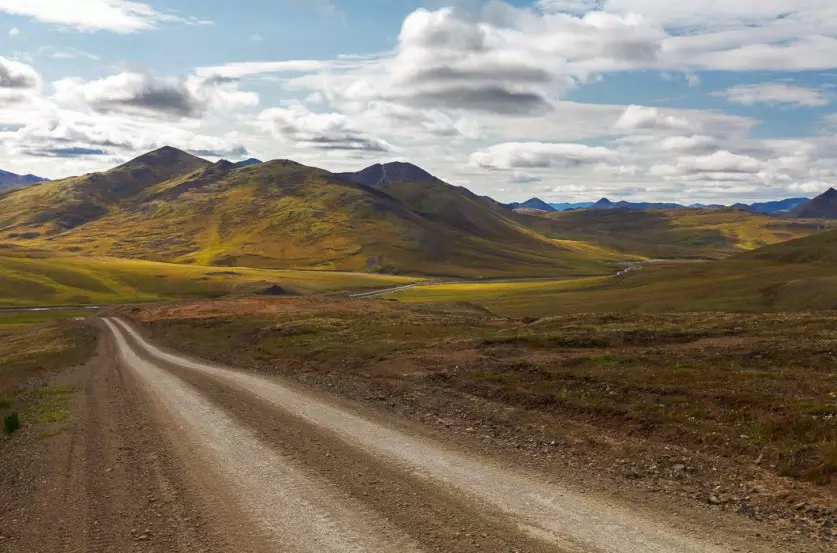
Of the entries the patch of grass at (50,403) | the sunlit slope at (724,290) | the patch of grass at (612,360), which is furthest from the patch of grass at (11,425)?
the sunlit slope at (724,290)

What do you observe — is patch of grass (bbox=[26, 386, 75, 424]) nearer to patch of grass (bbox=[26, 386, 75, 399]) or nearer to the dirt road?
patch of grass (bbox=[26, 386, 75, 399])

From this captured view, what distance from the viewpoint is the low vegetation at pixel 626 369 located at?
19.0 m

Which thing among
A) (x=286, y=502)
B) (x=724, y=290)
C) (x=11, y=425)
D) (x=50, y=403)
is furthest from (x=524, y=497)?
(x=724, y=290)

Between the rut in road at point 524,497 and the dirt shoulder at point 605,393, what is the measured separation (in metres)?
1.15

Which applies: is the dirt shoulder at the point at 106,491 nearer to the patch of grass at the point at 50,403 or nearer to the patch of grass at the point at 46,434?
the patch of grass at the point at 46,434

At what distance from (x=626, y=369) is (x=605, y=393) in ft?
15.4

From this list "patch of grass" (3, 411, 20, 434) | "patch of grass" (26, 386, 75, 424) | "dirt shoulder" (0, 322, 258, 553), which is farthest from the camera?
"patch of grass" (26, 386, 75, 424)

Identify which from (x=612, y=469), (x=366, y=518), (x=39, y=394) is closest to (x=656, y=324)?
(x=612, y=469)

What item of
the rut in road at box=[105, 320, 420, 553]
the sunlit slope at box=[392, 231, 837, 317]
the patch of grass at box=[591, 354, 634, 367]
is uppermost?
the patch of grass at box=[591, 354, 634, 367]

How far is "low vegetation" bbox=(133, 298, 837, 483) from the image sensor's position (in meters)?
19.0

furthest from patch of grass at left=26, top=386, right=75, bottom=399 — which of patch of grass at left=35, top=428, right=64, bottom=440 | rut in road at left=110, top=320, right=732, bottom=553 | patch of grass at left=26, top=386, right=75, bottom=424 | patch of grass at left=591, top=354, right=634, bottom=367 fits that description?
patch of grass at left=591, top=354, right=634, bottom=367

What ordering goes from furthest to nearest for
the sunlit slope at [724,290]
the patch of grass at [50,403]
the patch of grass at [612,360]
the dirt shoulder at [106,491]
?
the sunlit slope at [724,290]
the patch of grass at [612,360]
the patch of grass at [50,403]
the dirt shoulder at [106,491]

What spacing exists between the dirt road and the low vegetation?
216 inches

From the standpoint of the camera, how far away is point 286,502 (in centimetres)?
1536
